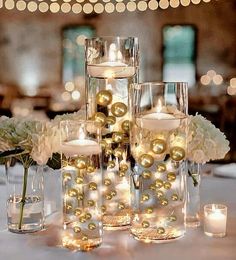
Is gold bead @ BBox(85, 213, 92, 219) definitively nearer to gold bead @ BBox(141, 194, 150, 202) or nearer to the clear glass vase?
gold bead @ BBox(141, 194, 150, 202)

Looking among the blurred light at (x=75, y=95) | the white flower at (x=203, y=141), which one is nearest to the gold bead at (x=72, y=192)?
the white flower at (x=203, y=141)

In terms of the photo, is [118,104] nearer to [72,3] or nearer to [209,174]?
[209,174]

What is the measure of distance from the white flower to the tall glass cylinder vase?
124 millimetres

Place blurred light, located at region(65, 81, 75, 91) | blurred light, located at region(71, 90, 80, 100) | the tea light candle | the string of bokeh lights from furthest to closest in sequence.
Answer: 1. blurred light, located at region(65, 81, 75, 91)
2. the string of bokeh lights
3. blurred light, located at region(71, 90, 80, 100)
4. the tea light candle

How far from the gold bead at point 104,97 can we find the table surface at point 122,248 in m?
0.25

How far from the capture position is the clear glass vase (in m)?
1.29

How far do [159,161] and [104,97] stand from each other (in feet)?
0.57

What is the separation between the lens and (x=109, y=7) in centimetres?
808

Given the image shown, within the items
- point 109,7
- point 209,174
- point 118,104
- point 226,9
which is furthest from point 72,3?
point 118,104

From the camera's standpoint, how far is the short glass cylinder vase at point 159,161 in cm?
116

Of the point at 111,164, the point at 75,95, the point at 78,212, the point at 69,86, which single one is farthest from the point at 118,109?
the point at 69,86

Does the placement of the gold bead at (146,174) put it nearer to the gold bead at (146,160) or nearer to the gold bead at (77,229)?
the gold bead at (146,160)

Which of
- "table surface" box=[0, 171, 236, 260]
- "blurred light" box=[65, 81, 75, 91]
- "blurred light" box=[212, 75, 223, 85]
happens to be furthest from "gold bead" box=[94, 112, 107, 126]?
"blurred light" box=[65, 81, 75, 91]

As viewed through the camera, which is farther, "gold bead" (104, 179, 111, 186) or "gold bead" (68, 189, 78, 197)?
"gold bead" (104, 179, 111, 186)
